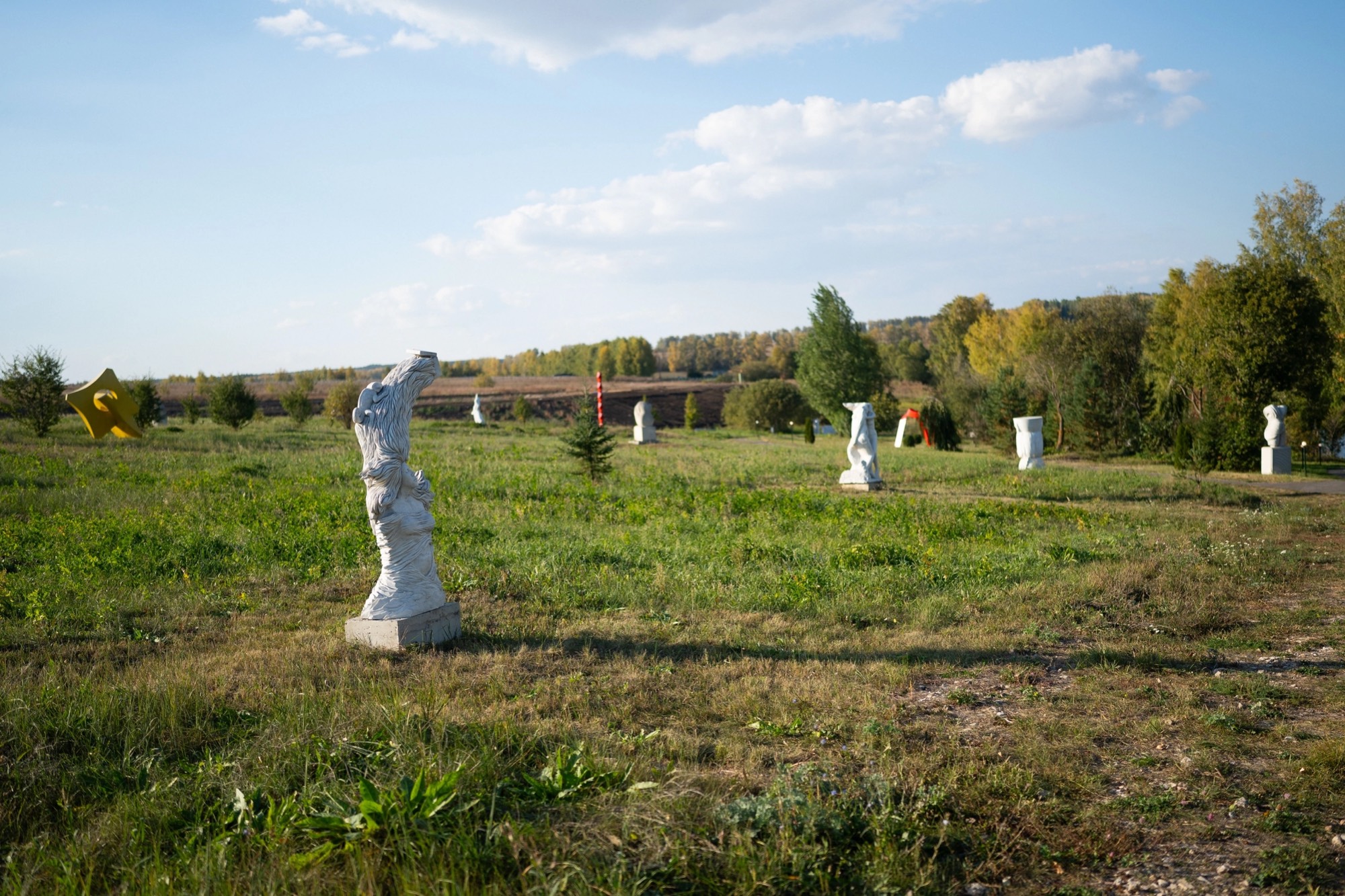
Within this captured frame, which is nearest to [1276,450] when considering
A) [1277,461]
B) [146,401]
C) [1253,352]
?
[1277,461]

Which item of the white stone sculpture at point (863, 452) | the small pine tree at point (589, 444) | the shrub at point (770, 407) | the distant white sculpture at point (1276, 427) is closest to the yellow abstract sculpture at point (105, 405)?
the small pine tree at point (589, 444)

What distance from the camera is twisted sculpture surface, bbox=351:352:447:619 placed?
6.22 meters

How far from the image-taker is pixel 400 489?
6320 millimetres

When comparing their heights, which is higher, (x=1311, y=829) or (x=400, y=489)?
(x=400, y=489)

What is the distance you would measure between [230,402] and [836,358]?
25365 mm

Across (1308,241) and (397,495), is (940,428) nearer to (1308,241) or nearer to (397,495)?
(1308,241)

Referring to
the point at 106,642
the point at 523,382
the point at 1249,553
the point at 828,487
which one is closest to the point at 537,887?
the point at 106,642

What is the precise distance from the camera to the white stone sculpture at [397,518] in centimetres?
623

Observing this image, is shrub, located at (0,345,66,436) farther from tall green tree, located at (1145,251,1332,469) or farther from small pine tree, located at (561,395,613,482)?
tall green tree, located at (1145,251,1332,469)

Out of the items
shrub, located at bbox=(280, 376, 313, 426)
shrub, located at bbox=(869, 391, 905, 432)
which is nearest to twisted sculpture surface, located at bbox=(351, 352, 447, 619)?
shrub, located at bbox=(280, 376, 313, 426)

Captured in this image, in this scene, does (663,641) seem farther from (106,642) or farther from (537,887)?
(106,642)

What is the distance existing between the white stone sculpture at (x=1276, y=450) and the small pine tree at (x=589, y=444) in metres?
16.1

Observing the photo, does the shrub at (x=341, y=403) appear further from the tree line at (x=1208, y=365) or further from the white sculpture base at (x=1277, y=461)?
the white sculpture base at (x=1277, y=461)

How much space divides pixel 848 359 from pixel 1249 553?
29009mm
